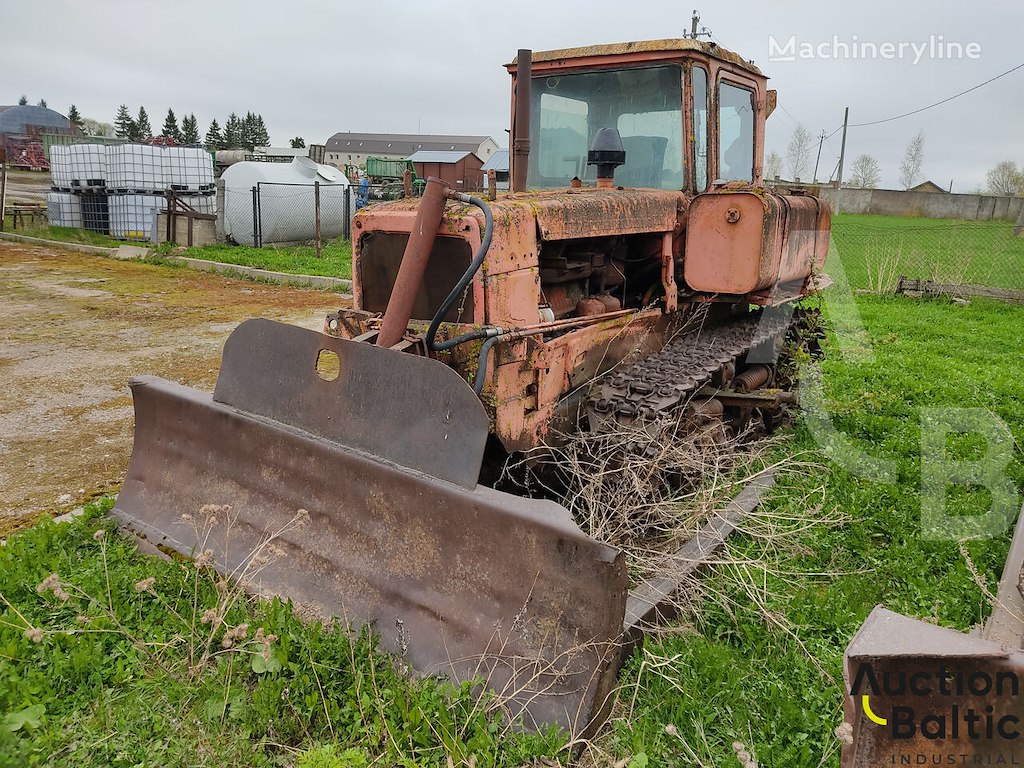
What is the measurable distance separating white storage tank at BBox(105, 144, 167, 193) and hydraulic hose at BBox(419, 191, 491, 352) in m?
16.5

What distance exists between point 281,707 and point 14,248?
1738 cm

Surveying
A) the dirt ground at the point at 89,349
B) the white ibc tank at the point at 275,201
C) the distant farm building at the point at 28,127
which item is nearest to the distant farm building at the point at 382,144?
the distant farm building at the point at 28,127

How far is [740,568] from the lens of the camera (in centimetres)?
341

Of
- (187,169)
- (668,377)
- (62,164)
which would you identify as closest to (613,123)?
(668,377)

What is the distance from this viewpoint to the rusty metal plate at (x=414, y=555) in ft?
8.20

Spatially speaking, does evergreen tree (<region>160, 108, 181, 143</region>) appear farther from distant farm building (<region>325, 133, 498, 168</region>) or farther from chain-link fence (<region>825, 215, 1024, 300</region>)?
chain-link fence (<region>825, 215, 1024, 300</region>)

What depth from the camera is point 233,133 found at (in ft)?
268

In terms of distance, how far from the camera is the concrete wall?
116ft

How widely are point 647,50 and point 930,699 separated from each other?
12.8 ft

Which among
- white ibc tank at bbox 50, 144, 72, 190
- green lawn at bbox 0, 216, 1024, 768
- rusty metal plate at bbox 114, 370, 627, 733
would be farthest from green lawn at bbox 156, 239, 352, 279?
green lawn at bbox 0, 216, 1024, 768

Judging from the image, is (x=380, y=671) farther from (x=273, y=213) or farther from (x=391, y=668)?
(x=273, y=213)

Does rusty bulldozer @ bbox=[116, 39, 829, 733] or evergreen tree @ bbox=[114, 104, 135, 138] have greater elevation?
evergreen tree @ bbox=[114, 104, 135, 138]

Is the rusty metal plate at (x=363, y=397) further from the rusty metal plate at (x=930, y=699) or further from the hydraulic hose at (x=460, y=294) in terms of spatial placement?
the rusty metal plate at (x=930, y=699)

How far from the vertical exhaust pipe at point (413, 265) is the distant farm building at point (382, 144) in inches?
2936
